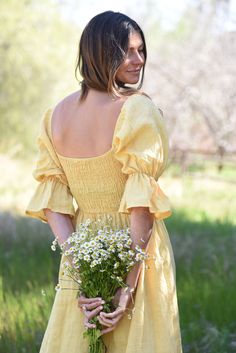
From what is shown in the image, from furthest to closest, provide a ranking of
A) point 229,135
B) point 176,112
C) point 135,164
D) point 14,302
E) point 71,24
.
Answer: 1. point 71,24
2. point 176,112
3. point 229,135
4. point 14,302
5. point 135,164

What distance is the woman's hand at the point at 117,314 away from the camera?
2.89 meters

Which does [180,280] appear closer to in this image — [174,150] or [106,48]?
[106,48]

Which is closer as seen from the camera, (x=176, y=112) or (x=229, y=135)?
(x=229, y=135)

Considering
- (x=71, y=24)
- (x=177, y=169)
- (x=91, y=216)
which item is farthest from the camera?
(x=71, y=24)

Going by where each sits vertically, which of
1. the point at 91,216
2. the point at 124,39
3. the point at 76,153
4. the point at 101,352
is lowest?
the point at 101,352

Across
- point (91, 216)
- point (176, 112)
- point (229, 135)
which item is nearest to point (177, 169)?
point (176, 112)

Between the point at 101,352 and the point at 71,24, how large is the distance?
20.7 metres

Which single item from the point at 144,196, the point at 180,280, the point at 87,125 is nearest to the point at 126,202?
the point at 144,196

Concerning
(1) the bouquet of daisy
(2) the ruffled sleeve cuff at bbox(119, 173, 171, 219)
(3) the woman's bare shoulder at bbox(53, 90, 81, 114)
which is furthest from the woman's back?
(1) the bouquet of daisy

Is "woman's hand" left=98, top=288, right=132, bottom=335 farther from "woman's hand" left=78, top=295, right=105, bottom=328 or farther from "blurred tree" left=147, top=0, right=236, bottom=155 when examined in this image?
"blurred tree" left=147, top=0, right=236, bottom=155

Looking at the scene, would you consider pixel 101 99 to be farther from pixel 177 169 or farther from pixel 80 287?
pixel 177 169

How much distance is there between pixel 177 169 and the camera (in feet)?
64.6

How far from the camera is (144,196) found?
2.85 m

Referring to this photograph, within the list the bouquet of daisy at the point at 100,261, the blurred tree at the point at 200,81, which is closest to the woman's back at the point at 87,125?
the bouquet of daisy at the point at 100,261
